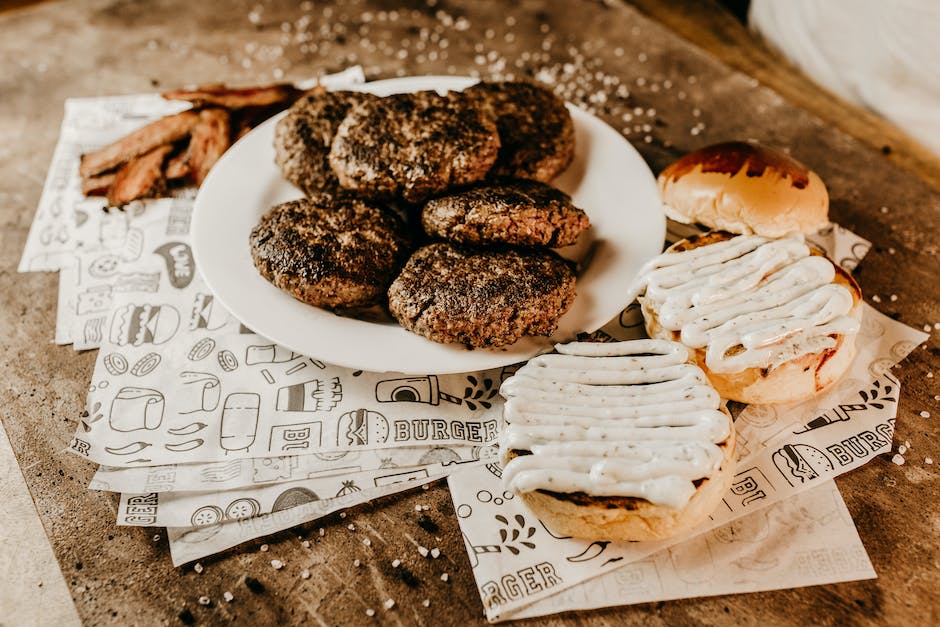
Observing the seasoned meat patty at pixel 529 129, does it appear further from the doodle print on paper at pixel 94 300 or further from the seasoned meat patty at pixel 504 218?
the doodle print on paper at pixel 94 300

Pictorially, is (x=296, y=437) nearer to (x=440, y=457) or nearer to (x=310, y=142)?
(x=440, y=457)

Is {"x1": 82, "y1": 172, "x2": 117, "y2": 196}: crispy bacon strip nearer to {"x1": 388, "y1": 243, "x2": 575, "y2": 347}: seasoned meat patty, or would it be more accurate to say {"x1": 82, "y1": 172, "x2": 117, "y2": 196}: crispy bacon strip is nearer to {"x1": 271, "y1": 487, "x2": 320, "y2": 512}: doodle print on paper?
{"x1": 388, "y1": 243, "x2": 575, "y2": 347}: seasoned meat patty

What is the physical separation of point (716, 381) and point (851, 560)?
23.2 inches

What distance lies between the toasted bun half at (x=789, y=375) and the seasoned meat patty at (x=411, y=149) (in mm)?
789

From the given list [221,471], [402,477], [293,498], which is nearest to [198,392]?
[221,471]

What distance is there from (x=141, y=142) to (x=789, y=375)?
2.73 meters

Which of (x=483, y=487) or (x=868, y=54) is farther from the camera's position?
(x=868, y=54)

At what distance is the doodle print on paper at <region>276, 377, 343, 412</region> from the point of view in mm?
2225

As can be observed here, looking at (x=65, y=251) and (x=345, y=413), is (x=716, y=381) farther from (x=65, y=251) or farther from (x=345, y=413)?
(x=65, y=251)

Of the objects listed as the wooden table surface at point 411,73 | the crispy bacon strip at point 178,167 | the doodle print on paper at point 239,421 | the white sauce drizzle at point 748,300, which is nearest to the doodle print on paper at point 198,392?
the doodle print on paper at point 239,421

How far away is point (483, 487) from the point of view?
2049 mm

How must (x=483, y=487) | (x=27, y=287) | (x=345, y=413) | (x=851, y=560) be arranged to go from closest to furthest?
(x=851, y=560) → (x=483, y=487) → (x=345, y=413) → (x=27, y=287)

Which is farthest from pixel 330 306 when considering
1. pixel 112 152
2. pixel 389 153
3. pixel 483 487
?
pixel 112 152

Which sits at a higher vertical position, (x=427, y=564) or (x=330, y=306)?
(x=330, y=306)
